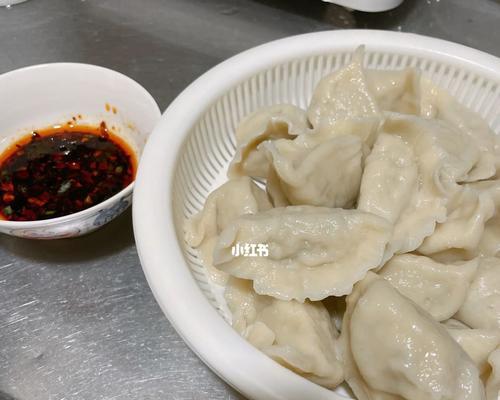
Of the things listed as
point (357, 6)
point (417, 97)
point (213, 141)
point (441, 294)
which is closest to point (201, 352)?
point (441, 294)

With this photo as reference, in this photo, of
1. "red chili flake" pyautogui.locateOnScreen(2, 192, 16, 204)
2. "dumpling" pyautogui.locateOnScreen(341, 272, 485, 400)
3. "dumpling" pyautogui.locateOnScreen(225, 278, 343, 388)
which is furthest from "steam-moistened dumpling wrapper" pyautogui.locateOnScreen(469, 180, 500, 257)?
"red chili flake" pyautogui.locateOnScreen(2, 192, 16, 204)

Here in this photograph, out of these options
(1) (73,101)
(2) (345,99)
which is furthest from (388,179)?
(1) (73,101)

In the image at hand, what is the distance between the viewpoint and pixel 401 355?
1032 millimetres

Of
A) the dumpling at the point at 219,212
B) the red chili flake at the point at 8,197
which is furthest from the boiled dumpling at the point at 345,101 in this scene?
the red chili flake at the point at 8,197

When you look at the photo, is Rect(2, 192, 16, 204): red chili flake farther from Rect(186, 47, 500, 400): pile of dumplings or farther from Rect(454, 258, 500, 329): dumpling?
Rect(454, 258, 500, 329): dumpling

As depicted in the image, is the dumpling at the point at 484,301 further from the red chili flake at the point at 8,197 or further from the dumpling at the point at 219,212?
the red chili flake at the point at 8,197

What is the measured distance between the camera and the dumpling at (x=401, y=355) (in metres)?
0.99

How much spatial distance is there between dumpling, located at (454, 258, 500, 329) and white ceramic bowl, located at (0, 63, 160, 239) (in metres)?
1.03

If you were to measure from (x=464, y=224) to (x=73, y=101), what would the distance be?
1342 millimetres

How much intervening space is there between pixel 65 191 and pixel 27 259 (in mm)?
284

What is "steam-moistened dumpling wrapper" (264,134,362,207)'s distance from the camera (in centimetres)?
132

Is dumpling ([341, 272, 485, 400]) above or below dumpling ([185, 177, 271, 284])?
above

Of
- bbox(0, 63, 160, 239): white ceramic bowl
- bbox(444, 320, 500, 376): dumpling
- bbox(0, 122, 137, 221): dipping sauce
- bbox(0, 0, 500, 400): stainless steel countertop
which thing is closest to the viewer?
bbox(444, 320, 500, 376): dumpling

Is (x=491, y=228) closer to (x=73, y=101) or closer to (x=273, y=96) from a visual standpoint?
(x=273, y=96)
